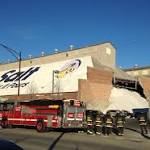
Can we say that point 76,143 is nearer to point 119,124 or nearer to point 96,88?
point 119,124

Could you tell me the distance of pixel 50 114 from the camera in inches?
1299

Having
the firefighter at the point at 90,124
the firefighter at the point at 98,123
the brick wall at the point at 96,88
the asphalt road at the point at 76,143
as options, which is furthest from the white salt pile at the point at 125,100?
the asphalt road at the point at 76,143

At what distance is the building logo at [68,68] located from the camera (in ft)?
211

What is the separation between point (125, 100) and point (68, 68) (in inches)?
398

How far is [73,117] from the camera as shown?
109 feet

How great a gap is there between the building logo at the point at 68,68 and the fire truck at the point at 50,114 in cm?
2739

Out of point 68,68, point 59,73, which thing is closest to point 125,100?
point 68,68

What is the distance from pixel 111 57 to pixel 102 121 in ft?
163

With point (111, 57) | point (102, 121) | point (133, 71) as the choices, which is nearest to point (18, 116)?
point (102, 121)

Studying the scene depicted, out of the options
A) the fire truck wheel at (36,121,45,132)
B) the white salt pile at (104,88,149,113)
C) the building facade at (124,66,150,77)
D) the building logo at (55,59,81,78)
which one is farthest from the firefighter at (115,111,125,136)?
the building facade at (124,66,150,77)

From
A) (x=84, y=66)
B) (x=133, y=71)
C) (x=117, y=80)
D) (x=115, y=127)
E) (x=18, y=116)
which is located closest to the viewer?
(x=115, y=127)

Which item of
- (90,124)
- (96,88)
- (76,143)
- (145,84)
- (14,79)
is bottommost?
(76,143)

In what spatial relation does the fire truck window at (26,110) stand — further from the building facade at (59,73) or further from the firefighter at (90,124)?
the building facade at (59,73)

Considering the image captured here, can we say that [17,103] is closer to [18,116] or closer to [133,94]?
[18,116]
